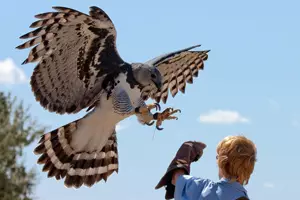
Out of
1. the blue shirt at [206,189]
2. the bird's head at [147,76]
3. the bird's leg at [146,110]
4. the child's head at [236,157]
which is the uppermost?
the bird's head at [147,76]

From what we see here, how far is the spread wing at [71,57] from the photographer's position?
5.34 m

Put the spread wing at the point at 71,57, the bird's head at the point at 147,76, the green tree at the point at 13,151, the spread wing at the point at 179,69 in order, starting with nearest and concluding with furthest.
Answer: the spread wing at the point at 71,57
the bird's head at the point at 147,76
the spread wing at the point at 179,69
the green tree at the point at 13,151

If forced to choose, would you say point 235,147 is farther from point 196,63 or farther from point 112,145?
point 196,63

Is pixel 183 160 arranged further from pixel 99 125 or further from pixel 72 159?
pixel 72 159

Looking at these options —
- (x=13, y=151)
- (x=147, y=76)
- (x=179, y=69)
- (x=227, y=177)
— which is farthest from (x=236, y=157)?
(x=13, y=151)

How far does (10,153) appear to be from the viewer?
18.2 m

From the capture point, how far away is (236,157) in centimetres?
269

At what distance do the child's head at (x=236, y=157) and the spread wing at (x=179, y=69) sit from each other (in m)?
3.74

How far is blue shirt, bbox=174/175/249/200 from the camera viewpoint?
9.04 feet

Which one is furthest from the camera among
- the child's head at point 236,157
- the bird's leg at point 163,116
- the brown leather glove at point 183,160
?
the bird's leg at point 163,116

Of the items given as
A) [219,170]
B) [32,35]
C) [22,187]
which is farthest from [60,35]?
[22,187]

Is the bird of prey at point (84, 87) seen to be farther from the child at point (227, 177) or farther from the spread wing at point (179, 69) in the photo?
the child at point (227, 177)

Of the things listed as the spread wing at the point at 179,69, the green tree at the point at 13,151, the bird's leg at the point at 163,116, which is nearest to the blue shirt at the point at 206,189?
the bird's leg at the point at 163,116

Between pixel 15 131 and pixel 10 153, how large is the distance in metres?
0.82
